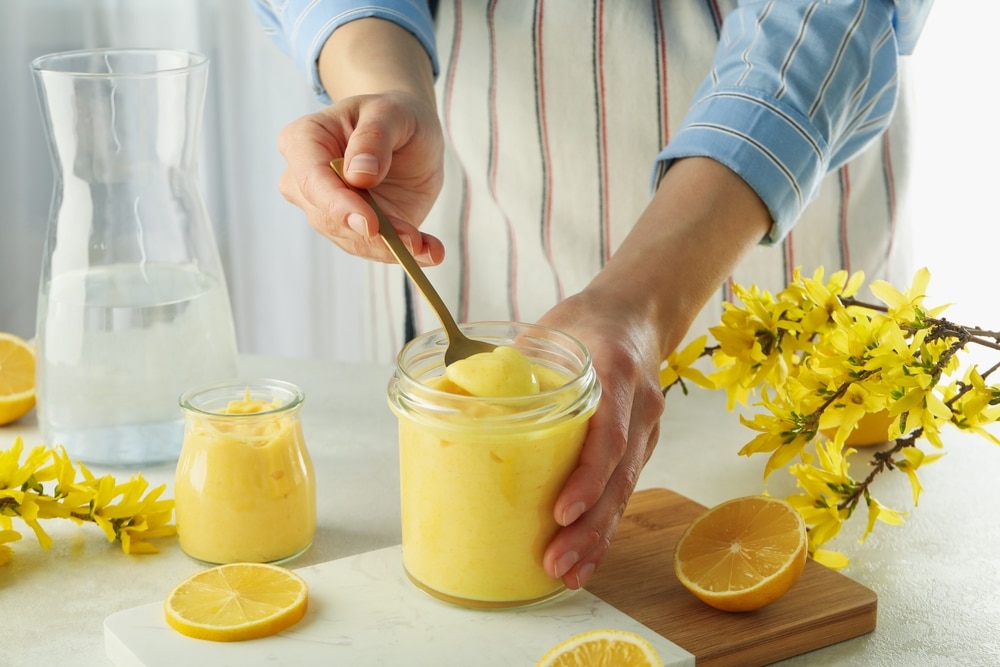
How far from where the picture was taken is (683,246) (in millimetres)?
973

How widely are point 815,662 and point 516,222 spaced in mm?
827

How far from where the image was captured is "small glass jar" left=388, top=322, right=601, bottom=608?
0.73 m

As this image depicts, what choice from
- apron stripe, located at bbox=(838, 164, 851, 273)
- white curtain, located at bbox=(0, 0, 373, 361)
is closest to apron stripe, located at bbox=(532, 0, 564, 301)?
apron stripe, located at bbox=(838, 164, 851, 273)

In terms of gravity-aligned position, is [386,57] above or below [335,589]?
above

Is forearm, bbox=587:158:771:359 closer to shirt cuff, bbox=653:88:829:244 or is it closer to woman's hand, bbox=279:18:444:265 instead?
shirt cuff, bbox=653:88:829:244

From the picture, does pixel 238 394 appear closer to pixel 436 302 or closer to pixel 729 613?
pixel 436 302

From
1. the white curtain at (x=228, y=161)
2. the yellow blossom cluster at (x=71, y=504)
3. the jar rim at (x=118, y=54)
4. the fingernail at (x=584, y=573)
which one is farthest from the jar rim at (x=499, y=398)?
the white curtain at (x=228, y=161)

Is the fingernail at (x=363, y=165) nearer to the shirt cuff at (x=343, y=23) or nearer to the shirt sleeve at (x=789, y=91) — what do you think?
the shirt sleeve at (x=789, y=91)

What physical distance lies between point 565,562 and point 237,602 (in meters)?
0.22

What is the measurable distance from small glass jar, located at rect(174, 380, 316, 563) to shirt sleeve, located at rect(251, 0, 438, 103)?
0.55m

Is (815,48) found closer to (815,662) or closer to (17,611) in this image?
(815,662)

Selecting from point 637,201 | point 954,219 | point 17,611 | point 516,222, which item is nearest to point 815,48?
point 637,201

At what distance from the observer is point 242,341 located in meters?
2.59

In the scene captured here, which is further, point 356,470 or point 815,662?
point 356,470
